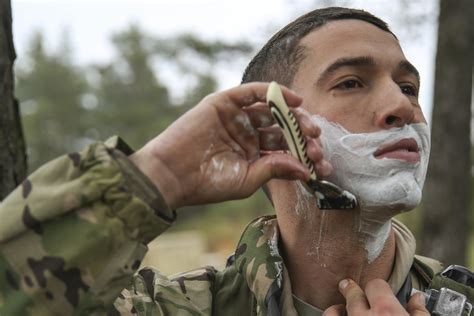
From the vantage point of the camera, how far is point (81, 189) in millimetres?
2098

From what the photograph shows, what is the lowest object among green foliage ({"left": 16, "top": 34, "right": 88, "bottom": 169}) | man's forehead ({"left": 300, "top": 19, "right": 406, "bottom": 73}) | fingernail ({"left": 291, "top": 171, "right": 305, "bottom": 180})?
green foliage ({"left": 16, "top": 34, "right": 88, "bottom": 169})

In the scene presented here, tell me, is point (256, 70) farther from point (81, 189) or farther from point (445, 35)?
point (445, 35)

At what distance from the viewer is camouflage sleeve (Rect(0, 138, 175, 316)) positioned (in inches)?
82.5

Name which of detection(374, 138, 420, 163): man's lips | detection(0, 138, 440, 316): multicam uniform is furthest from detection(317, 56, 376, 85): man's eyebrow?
detection(0, 138, 440, 316): multicam uniform

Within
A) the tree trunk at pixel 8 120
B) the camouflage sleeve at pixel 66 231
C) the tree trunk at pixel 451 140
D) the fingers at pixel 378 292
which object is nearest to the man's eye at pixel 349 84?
the fingers at pixel 378 292

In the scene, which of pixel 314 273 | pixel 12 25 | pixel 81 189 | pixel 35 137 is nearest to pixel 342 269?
pixel 314 273

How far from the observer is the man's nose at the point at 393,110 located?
276cm

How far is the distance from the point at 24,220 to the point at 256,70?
5.44 feet

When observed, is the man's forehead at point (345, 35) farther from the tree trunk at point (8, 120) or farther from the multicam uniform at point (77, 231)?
the tree trunk at point (8, 120)

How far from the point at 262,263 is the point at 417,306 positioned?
0.62 meters

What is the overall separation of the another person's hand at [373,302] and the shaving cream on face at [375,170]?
0.80 ft

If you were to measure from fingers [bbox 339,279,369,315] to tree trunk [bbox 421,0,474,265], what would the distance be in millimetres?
4148

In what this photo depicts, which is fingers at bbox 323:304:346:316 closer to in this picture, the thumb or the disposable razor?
the disposable razor

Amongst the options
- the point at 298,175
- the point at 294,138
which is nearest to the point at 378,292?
the point at 298,175
